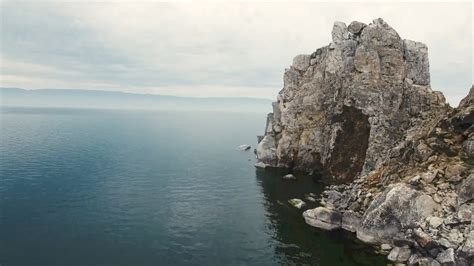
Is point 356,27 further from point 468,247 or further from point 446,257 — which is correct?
point 446,257

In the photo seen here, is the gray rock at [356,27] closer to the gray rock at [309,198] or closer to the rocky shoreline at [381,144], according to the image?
the rocky shoreline at [381,144]

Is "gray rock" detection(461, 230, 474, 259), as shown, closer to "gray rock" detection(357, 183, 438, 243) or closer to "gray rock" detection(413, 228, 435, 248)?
"gray rock" detection(413, 228, 435, 248)

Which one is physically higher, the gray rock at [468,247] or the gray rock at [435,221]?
the gray rock at [435,221]

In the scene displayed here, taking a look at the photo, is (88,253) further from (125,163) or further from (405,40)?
(405,40)

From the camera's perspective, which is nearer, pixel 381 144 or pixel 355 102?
pixel 381 144

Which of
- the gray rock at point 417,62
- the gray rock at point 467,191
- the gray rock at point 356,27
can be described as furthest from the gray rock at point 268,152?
the gray rock at point 467,191

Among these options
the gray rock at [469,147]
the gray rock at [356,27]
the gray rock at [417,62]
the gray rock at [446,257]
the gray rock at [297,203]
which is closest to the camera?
the gray rock at [446,257]

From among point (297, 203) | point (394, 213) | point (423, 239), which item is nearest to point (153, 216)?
point (297, 203)
